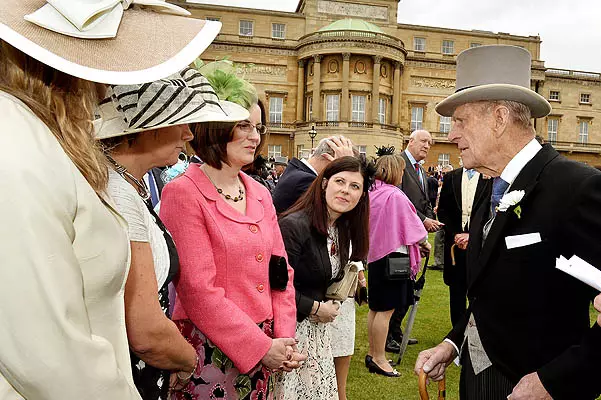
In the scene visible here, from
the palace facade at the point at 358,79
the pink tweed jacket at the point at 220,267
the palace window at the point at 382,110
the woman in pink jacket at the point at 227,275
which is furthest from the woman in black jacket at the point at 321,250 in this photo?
the palace window at the point at 382,110

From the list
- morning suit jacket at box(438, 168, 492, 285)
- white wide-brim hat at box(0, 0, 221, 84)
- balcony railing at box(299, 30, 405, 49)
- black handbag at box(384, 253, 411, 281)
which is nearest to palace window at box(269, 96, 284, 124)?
balcony railing at box(299, 30, 405, 49)

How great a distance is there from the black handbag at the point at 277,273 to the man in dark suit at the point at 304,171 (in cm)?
179

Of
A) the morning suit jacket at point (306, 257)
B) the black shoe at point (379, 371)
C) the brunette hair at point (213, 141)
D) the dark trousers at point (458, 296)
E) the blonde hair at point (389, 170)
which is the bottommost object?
the black shoe at point (379, 371)

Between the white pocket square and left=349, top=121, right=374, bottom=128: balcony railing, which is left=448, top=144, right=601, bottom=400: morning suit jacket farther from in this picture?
left=349, top=121, right=374, bottom=128: balcony railing

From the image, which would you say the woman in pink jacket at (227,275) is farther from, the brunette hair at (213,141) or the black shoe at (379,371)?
the black shoe at (379,371)

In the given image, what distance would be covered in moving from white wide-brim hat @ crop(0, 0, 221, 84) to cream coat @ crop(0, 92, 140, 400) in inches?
5.3

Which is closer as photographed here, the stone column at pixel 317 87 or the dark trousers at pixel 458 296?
the dark trousers at pixel 458 296

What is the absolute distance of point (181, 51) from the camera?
1.19 metres

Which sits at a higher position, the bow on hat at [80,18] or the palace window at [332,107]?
the palace window at [332,107]

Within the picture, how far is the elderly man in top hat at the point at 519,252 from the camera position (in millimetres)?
1801

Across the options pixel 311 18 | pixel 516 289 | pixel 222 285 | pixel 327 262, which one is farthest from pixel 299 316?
pixel 311 18

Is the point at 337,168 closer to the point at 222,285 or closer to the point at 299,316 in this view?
the point at 299,316

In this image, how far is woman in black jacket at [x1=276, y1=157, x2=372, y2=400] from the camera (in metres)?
3.11

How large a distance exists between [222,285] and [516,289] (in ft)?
4.35
